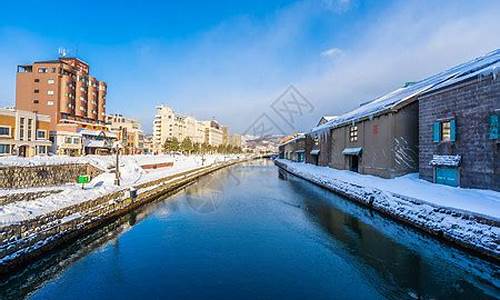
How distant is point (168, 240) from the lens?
11.6 metres

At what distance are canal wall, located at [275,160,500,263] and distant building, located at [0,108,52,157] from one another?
118ft

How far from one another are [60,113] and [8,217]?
196 feet

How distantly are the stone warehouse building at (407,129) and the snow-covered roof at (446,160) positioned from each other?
0.45 ft

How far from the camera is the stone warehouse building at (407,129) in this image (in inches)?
527

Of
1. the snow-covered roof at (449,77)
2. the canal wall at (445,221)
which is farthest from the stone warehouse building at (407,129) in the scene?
the canal wall at (445,221)

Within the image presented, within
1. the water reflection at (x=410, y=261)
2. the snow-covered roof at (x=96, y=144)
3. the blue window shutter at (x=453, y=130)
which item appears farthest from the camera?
the snow-covered roof at (x=96, y=144)

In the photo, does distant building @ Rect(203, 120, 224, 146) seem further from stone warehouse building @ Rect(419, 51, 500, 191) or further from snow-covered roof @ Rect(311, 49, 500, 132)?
stone warehouse building @ Rect(419, 51, 500, 191)

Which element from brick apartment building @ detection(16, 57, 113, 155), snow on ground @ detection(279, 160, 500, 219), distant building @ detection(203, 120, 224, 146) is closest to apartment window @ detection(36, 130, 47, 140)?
brick apartment building @ detection(16, 57, 113, 155)

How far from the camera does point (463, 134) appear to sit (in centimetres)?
1435

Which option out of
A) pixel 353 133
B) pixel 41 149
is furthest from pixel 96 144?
pixel 353 133

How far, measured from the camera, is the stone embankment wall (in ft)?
58.1

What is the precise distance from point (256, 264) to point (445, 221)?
7.20 meters

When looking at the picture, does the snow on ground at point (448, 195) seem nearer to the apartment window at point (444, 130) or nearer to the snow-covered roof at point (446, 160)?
the snow-covered roof at point (446, 160)

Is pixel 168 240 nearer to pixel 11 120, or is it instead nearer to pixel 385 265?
pixel 385 265
